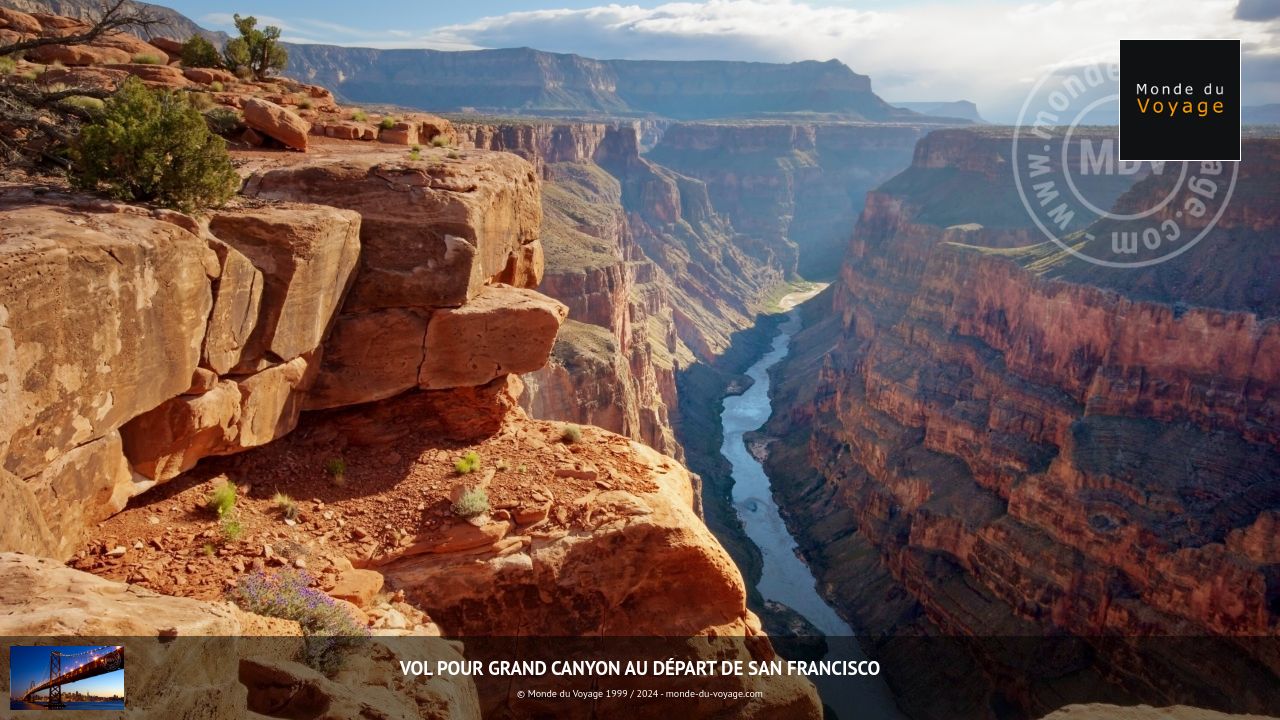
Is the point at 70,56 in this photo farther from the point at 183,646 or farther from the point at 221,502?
the point at 183,646

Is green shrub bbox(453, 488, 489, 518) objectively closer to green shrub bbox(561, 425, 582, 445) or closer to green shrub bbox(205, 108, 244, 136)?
green shrub bbox(561, 425, 582, 445)

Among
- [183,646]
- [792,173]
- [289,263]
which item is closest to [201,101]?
[289,263]

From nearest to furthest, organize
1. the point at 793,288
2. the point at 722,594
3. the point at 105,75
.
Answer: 1. the point at 722,594
2. the point at 105,75
3. the point at 793,288

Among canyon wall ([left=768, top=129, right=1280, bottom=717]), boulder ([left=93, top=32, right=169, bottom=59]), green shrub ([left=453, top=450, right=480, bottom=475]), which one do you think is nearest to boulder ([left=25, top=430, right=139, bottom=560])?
green shrub ([left=453, top=450, right=480, bottom=475])

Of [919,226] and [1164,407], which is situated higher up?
[919,226]

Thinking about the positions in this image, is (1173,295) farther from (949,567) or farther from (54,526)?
(54,526)

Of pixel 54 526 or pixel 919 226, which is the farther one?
pixel 919 226

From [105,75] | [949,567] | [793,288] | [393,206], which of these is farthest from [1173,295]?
[793,288]

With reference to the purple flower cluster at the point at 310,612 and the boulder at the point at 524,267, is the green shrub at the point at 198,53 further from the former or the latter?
the purple flower cluster at the point at 310,612
